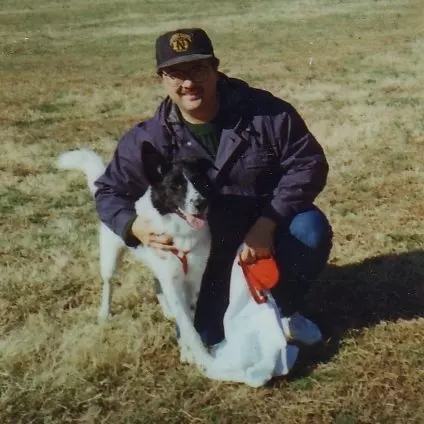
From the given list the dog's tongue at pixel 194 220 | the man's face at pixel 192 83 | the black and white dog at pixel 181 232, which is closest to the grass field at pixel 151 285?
the black and white dog at pixel 181 232

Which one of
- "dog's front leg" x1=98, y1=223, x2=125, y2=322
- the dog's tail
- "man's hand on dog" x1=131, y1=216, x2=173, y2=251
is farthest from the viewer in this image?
the dog's tail

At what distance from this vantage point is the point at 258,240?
11.5 feet

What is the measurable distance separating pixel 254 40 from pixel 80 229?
15.3m

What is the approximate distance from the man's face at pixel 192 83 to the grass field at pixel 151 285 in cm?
124

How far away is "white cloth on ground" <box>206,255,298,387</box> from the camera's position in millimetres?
3414

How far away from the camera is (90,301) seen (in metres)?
4.47

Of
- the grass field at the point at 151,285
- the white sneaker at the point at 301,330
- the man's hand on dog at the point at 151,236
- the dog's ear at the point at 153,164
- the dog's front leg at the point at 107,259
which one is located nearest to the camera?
the dog's ear at the point at 153,164

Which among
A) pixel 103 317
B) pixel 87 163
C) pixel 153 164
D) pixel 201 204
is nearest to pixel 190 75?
pixel 153 164

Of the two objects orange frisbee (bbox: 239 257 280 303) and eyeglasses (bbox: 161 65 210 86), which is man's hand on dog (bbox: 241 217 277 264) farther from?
eyeglasses (bbox: 161 65 210 86)

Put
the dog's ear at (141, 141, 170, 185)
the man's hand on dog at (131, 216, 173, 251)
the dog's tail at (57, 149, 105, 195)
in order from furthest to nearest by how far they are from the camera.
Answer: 1. the dog's tail at (57, 149, 105, 195)
2. the man's hand on dog at (131, 216, 173, 251)
3. the dog's ear at (141, 141, 170, 185)

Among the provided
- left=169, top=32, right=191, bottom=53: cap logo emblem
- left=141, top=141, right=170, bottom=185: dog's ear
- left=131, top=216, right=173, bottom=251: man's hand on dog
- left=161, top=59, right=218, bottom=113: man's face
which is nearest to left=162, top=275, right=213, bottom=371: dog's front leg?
left=131, top=216, right=173, bottom=251: man's hand on dog

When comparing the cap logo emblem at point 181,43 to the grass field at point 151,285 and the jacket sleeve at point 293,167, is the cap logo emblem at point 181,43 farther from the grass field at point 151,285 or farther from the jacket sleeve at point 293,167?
the grass field at point 151,285

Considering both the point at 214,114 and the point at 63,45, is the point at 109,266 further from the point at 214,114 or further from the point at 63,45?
the point at 63,45

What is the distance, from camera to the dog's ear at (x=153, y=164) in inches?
127
